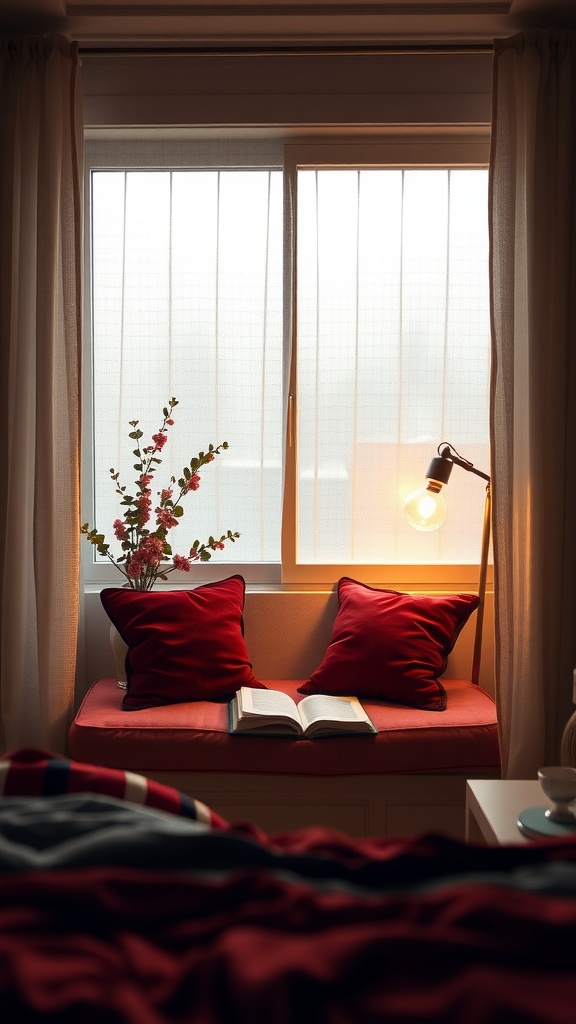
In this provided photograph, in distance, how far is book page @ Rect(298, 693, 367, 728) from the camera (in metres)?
2.86

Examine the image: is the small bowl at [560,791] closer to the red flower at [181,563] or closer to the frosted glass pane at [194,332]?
the red flower at [181,563]

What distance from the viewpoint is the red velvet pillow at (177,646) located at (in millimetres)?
3080

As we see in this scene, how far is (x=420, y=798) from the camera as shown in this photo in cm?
287

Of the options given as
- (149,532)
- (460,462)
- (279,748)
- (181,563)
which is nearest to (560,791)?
(279,748)

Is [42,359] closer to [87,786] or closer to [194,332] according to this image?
[194,332]

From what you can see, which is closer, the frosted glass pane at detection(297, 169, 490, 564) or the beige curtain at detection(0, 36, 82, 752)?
the beige curtain at detection(0, 36, 82, 752)

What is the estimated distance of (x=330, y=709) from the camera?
9.69 ft

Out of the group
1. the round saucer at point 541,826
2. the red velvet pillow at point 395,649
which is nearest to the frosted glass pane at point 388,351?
the red velvet pillow at point 395,649

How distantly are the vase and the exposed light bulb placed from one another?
44.1 inches

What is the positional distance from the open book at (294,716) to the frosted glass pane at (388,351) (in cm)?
81

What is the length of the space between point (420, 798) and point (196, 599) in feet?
3.33

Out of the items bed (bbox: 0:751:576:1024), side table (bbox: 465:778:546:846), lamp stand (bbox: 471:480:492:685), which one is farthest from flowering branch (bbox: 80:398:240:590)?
bed (bbox: 0:751:576:1024)

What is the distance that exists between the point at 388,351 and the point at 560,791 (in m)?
2.07

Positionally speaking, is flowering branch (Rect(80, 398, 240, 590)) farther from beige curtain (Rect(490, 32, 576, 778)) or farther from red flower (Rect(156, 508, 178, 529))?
beige curtain (Rect(490, 32, 576, 778))
